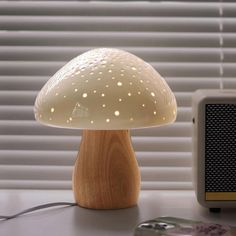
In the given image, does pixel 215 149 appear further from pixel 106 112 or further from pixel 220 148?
pixel 106 112

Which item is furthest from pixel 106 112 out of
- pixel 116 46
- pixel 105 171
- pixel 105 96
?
pixel 116 46

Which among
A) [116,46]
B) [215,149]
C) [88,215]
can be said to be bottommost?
[88,215]

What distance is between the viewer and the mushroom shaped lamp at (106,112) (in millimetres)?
769

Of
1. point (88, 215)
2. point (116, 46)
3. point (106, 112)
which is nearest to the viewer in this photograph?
point (106, 112)

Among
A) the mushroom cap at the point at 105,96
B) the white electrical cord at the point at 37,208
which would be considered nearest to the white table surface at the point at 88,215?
the white electrical cord at the point at 37,208

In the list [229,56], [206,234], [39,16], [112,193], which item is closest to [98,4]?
[39,16]

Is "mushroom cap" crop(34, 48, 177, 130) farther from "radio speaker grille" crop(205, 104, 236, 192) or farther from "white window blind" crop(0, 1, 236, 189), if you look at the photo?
"white window blind" crop(0, 1, 236, 189)

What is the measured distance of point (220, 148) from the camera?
849 mm

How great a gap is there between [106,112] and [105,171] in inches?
6.0

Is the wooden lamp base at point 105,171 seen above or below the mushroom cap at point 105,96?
below

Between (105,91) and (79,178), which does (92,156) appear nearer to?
(79,178)

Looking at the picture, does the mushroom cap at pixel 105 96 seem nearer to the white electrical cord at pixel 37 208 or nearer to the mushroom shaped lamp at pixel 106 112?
the mushroom shaped lamp at pixel 106 112

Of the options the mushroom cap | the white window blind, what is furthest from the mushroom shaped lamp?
the white window blind

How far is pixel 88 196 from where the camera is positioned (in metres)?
0.89
